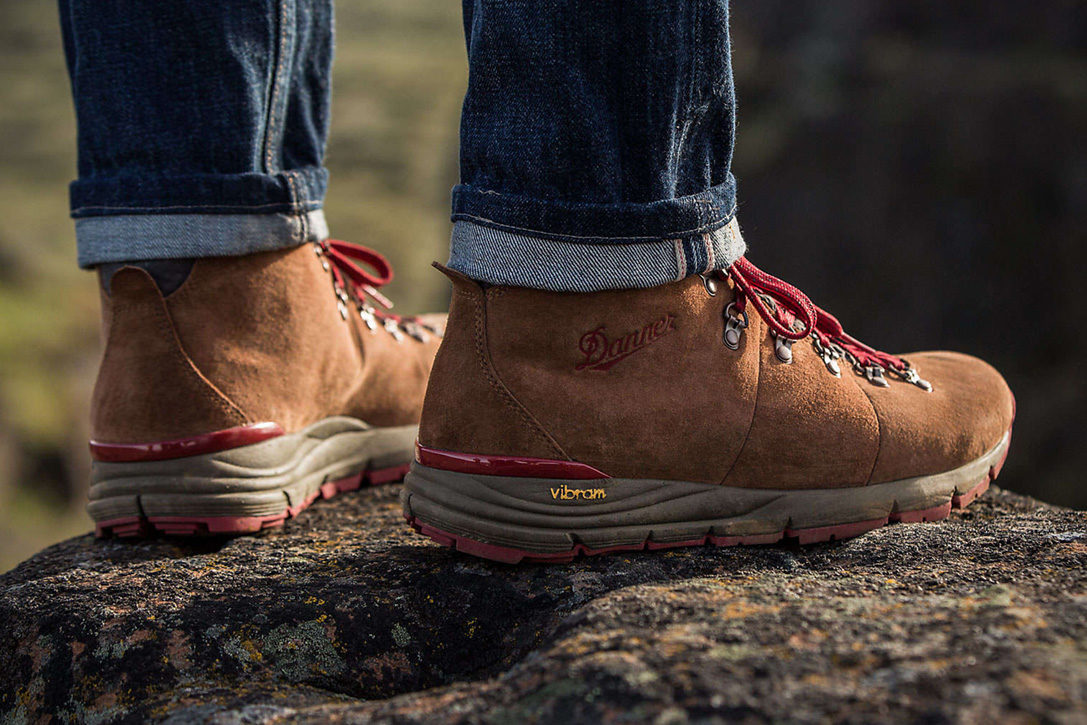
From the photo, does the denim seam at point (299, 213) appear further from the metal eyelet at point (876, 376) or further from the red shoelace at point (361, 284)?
the metal eyelet at point (876, 376)

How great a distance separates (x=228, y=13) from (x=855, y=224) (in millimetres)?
5953

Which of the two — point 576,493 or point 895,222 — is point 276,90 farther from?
point 895,222

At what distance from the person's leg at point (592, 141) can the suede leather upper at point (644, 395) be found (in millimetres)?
59

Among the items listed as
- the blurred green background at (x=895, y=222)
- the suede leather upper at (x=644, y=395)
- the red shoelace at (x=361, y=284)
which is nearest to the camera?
the suede leather upper at (x=644, y=395)

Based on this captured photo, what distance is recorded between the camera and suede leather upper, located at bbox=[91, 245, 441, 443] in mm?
1584

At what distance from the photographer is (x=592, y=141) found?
47.8 inches

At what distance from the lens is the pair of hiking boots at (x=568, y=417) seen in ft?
4.33

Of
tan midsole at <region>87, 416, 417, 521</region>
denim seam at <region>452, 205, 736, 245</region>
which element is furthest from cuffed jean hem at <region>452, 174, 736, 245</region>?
tan midsole at <region>87, 416, 417, 521</region>

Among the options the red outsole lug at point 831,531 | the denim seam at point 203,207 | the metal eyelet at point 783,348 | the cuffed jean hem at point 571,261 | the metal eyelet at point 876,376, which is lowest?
the red outsole lug at point 831,531

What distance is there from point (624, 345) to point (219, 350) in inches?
29.5

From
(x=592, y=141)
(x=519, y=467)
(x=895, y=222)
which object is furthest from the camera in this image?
(x=895, y=222)

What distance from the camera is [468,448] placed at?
52.4 inches

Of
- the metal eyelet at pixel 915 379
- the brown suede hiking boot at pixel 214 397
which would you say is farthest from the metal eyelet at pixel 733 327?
the brown suede hiking boot at pixel 214 397

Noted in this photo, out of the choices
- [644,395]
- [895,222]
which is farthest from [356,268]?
[895,222]
